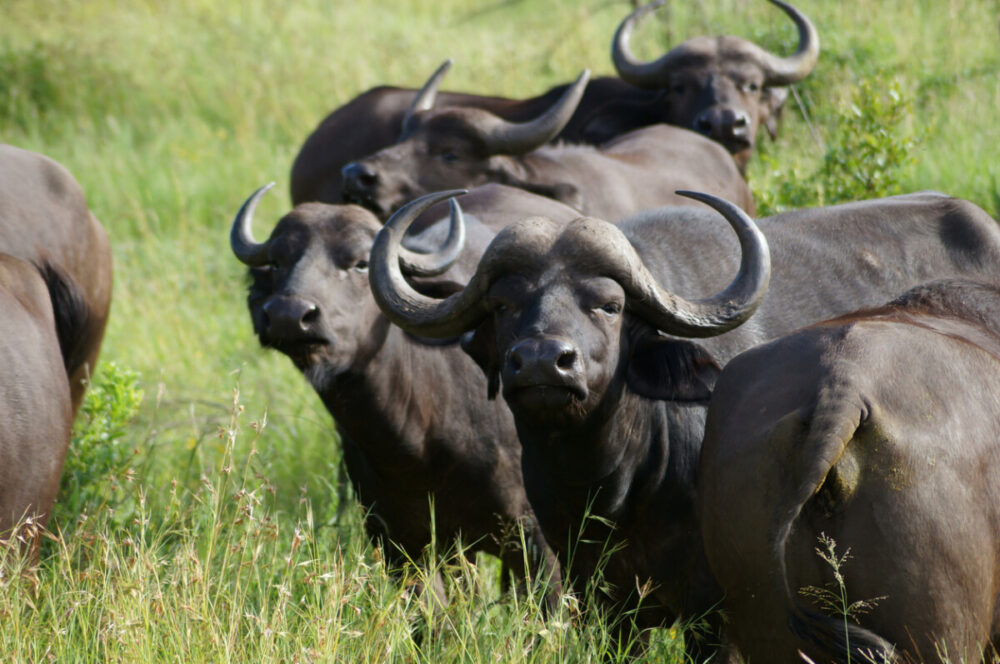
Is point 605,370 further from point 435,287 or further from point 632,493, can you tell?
point 435,287

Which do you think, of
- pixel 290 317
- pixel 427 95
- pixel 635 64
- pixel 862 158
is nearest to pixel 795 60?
pixel 635 64

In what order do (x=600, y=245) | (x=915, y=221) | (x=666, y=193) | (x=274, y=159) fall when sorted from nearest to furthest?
(x=600, y=245), (x=915, y=221), (x=666, y=193), (x=274, y=159)

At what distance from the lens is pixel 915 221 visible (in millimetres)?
4875

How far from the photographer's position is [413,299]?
13.3 feet

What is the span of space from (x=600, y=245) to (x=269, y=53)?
42.6ft

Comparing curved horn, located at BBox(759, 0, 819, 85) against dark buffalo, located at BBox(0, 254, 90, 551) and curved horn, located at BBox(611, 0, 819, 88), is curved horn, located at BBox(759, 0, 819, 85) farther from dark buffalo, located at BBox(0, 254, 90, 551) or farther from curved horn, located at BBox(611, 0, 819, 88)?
dark buffalo, located at BBox(0, 254, 90, 551)

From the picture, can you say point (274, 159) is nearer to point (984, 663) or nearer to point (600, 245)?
point (600, 245)

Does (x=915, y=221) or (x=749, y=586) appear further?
(x=915, y=221)

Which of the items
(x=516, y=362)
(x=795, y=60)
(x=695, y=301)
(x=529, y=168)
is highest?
(x=516, y=362)

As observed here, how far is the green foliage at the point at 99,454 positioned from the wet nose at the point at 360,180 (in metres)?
1.94

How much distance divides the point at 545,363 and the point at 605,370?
332 mm

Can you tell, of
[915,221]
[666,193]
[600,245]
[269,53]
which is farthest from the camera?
[269,53]

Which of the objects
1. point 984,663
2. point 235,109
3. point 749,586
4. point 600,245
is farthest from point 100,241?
point 235,109

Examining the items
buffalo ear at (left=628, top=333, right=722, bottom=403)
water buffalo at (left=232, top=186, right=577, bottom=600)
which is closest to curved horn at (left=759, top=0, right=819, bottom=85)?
water buffalo at (left=232, top=186, right=577, bottom=600)
